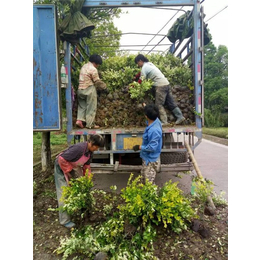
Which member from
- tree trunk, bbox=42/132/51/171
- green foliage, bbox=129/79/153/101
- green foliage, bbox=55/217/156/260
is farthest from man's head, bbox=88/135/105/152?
tree trunk, bbox=42/132/51/171

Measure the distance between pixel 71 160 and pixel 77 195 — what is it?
0.46 meters

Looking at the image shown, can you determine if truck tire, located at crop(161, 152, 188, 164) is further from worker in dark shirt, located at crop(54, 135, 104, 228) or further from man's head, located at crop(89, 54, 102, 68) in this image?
man's head, located at crop(89, 54, 102, 68)

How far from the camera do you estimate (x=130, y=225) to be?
2.61 metres

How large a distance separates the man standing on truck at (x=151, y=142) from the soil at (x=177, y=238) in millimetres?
795

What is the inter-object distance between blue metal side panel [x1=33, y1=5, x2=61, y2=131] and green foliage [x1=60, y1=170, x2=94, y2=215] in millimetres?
1254

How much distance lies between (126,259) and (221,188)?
3.45 m

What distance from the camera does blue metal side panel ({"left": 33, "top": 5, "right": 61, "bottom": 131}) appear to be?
3404mm

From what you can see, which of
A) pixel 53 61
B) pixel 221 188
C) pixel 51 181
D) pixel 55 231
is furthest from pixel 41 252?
pixel 221 188

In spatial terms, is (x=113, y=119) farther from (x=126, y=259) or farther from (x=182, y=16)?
(x=182, y=16)

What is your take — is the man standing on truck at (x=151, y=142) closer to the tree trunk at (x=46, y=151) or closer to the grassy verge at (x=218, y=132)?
the tree trunk at (x=46, y=151)

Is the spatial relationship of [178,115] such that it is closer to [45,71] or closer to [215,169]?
[45,71]

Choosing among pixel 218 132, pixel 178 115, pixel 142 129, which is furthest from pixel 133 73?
pixel 218 132

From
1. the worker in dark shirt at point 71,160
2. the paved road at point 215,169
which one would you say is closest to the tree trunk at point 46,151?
the worker in dark shirt at point 71,160

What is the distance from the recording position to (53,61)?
11.3 feet
